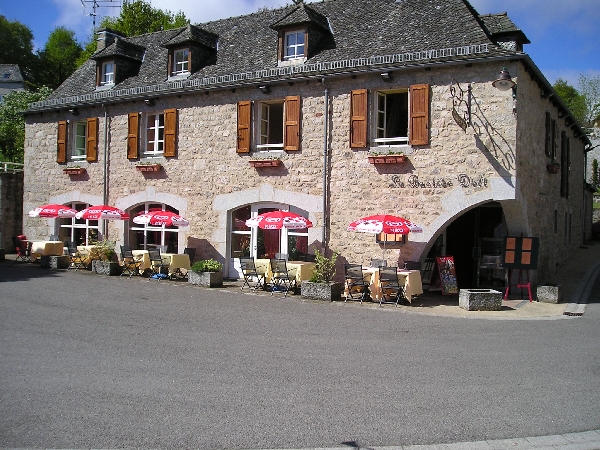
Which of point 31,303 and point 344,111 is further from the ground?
point 344,111

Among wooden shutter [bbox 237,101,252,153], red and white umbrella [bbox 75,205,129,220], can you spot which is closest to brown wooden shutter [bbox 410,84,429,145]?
wooden shutter [bbox 237,101,252,153]

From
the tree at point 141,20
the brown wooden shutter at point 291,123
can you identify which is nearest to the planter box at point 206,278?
the brown wooden shutter at point 291,123

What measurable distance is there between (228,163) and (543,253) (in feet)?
28.8

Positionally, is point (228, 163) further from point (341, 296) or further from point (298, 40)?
point (341, 296)

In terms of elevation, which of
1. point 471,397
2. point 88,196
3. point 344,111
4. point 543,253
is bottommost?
point 471,397

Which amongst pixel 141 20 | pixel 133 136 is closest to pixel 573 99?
pixel 141 20

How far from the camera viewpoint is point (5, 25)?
2096 inches

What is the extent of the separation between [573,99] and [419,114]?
1781 inches

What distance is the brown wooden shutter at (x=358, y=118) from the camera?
1391 cm

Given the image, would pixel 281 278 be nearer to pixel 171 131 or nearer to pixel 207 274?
pixel 207 274

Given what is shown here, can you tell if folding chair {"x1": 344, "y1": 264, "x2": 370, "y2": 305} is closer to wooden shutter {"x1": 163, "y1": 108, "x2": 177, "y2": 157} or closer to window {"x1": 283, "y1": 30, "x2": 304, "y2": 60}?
window {"x1": 283, "y1": 30, "x2": 304, "y2": 60}

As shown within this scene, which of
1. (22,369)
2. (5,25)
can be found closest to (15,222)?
(22,369)

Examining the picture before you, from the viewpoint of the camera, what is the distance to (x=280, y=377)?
6.44 meters

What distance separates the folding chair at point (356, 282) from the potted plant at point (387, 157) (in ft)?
8.81
